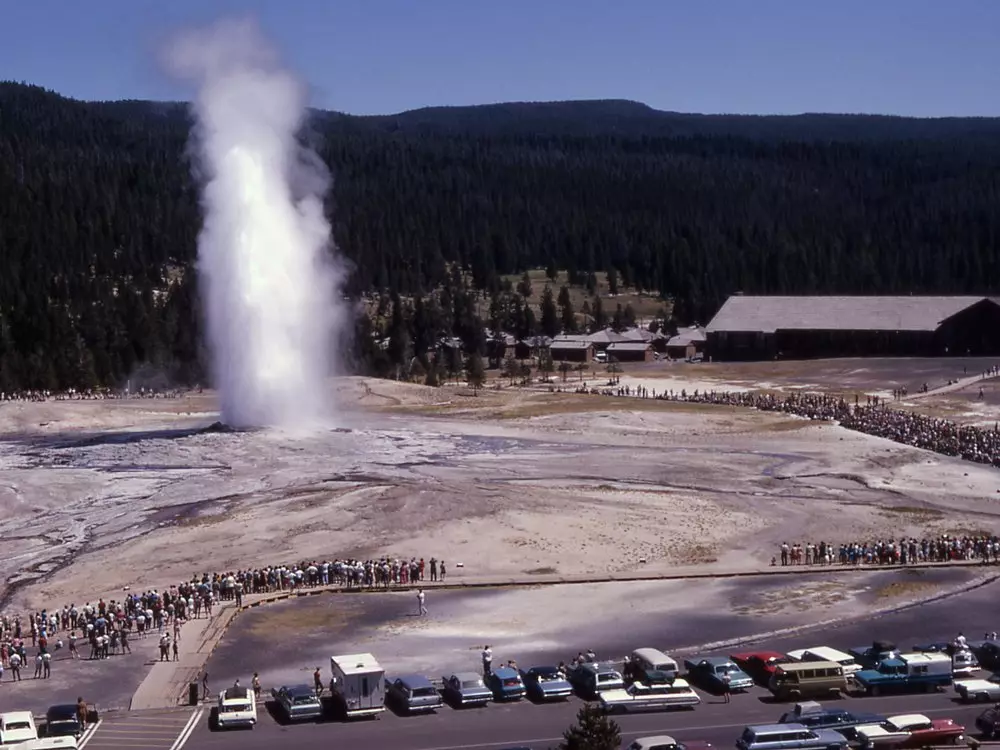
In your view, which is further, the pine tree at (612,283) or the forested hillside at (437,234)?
the pine tree at (612,283)

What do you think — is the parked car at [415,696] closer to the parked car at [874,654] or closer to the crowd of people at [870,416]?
the parked car at [874,654]

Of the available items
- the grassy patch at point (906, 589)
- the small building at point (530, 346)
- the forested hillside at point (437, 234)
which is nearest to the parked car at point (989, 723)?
the grassy patch at point (906, 589)

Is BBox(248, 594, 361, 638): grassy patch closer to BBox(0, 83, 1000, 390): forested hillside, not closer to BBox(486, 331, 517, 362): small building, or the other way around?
BBox(0, 83, 1000, 390): forested hillside

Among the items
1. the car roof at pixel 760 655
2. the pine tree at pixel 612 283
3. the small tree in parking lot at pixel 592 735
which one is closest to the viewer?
the small tree in parking lot at pixel 592 735

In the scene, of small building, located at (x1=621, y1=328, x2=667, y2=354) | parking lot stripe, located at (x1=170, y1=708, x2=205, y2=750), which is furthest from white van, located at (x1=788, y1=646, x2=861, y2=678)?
small building, located at (x1=621, y1=328, x2=667, y2=354)

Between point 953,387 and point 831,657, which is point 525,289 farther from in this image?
point 831,657

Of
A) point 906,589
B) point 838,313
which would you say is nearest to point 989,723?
point 906,589
